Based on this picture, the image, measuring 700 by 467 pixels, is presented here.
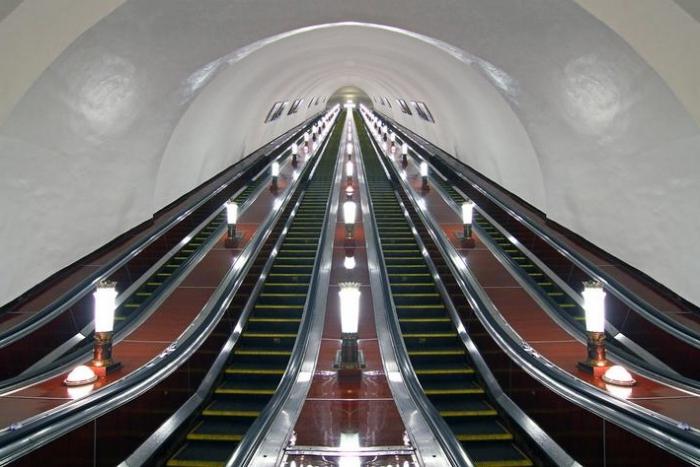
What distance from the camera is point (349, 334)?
5852 millimetres

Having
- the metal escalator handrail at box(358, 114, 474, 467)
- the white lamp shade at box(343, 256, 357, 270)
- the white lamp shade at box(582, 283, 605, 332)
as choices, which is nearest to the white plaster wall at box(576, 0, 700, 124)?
the white lamp shade at box(582, 283, 605, 332)

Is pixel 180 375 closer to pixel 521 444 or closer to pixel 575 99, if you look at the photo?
pixel 521 444

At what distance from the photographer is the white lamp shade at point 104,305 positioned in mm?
4984

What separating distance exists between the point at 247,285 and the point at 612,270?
5135mm

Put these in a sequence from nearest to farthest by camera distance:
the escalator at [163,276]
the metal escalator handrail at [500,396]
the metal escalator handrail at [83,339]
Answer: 1. the metal escalator handrail at [500,396]
2. the metal escalator handrail at [83,339]
3. the escalator at [163,276]

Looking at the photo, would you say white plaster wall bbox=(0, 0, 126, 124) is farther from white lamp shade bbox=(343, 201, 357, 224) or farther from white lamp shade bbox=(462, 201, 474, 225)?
white lamp shade bbox=(462, 201, 474, 225)

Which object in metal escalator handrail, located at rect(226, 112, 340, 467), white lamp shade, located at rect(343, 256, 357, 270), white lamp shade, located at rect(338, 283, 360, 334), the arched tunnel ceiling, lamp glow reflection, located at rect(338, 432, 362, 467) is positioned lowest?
lamp glow reflection, located at rect(338, 432, 362, 467)

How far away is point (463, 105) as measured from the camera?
48.2 ft

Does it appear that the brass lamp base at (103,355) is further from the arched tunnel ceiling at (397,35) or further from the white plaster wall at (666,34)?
the white plaster wall at (666,34)

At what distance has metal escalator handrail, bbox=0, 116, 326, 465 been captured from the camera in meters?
3.29

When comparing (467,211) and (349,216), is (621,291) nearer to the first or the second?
(467,211)

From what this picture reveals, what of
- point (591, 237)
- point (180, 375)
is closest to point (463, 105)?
point (591, 237)

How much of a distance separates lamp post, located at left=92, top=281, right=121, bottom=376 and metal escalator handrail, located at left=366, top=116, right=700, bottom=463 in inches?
145

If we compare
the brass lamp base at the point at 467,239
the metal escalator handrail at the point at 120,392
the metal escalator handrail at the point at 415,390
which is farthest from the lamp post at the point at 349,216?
the metal escalator handrail at the point at 120,392
